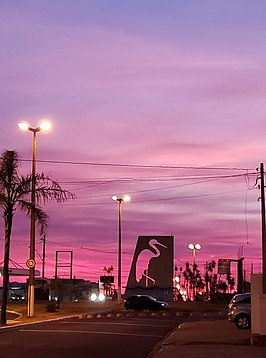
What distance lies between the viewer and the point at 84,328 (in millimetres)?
33125

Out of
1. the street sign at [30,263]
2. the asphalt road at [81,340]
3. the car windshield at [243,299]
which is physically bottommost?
the asphalt road at [81,340]

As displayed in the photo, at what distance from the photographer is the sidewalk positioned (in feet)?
67.2

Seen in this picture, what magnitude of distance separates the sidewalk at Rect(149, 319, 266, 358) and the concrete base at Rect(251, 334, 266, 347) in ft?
0.87

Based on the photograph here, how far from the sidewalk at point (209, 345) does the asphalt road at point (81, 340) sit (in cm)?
73

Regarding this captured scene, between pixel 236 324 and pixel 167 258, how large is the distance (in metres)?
46.5

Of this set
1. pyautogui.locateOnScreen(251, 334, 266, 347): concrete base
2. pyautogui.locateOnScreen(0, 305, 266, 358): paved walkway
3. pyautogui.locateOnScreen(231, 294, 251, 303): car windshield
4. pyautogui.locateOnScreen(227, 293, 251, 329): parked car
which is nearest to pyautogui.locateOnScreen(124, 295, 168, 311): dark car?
pyautogui.locateOnScreen(231, 294, 251, 303): car windshield

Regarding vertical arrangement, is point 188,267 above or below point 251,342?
above

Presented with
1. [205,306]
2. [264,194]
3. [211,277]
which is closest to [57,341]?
[264,194]

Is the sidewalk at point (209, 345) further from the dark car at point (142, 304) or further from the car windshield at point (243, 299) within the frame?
the dark car at point (142, 304)

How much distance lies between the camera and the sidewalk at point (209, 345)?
20469 mm

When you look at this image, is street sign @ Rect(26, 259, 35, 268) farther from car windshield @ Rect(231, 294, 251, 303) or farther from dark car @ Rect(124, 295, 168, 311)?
dark car @ Rect(124, 295, 168, 311)

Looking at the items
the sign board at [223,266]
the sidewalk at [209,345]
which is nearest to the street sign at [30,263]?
the sidewalk at [209,345]

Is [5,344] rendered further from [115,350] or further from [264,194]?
[264,194]

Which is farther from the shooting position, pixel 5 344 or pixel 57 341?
pixel 57 341
